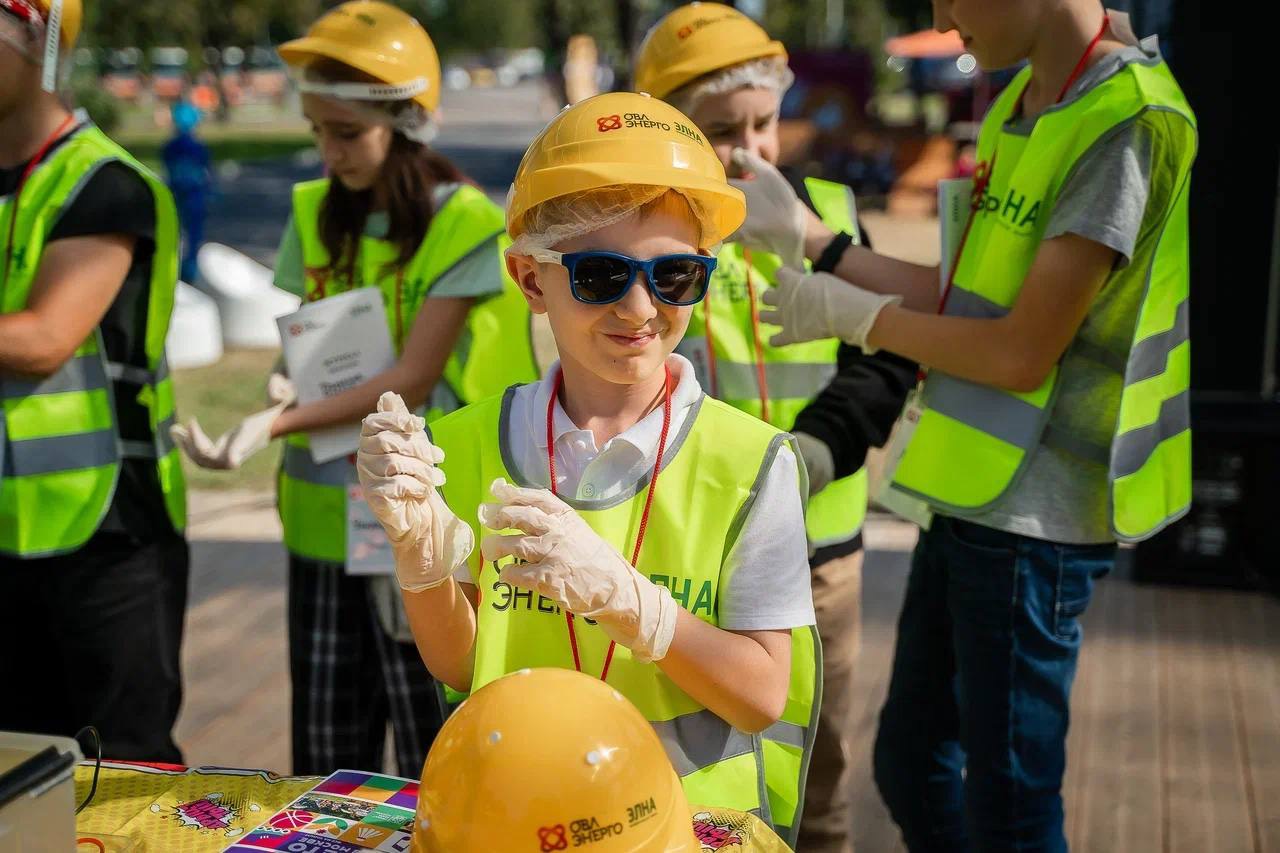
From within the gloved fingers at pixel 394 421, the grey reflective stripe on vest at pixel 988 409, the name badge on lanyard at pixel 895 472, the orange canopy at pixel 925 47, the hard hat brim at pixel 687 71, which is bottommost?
the name badge on lanyard at pixel 895 472

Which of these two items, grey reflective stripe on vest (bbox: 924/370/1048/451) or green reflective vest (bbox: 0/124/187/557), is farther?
green reflective vest (bbox: 0/124/187/557)

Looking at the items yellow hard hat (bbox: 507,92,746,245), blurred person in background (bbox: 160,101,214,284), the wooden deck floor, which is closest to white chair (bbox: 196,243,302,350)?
blurred person in background (bbox: 160,101,214,284)

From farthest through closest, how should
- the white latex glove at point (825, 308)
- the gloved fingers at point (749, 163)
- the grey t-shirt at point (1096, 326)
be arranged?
the gloved fingers at point (749, 163) < the white latex glove at point (825, 308) < the grey t-shirt at point (1096, 326)

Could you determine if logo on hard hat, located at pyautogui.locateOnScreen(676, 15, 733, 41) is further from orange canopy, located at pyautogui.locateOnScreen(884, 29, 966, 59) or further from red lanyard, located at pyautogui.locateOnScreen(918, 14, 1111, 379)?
orange canopy, located at pyautogui.locateOnScreen(884, 29, 966, 59)

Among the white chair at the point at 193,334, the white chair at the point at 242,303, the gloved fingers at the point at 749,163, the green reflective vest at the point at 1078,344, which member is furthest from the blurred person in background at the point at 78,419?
the white chair at the point at 242,303

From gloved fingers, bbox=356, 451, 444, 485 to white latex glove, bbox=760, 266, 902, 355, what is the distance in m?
1.08

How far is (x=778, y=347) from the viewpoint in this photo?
2488mm

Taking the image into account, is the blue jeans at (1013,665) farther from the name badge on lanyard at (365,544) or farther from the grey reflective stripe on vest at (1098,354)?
the name badge on lanyard at (365,544)

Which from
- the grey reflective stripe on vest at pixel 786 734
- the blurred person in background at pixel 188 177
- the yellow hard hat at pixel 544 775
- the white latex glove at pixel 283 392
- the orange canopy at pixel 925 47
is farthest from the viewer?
the orange canopy at pixel 925 47

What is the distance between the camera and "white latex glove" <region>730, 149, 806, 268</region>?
2.43 meters

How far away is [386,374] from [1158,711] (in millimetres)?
2618

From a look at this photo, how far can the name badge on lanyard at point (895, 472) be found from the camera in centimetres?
248

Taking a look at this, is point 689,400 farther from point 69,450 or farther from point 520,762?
point 69,450

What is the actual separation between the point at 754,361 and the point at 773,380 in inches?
2.1
